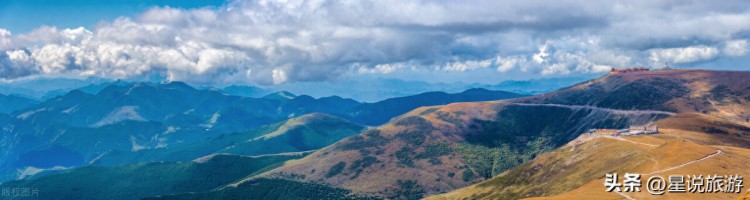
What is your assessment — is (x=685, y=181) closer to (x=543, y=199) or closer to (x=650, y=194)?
(x=650, y=194)

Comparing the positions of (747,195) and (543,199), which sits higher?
(747,195)

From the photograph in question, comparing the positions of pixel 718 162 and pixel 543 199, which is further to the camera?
pixel 718 162

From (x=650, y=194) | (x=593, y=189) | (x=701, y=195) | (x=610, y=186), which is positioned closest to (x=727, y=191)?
(x=701, y=195)

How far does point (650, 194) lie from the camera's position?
515ft

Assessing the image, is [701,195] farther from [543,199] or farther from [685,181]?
[543,199]

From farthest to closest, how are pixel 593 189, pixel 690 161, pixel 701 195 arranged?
pixel 690 161
pixel 593 189
pixel 701 195

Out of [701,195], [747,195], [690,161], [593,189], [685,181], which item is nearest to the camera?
[747,195]

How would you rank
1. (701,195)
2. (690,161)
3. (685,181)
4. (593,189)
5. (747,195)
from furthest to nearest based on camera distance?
1. (690,161)
2. (593,189)
3. (685,181)
4. (701,195)
5. (747,195)

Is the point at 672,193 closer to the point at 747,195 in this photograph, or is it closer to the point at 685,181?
the point at 685,181

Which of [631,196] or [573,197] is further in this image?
[573,197]

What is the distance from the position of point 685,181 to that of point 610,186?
20158mm

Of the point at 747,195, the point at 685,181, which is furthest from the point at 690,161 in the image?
the point at 747,195

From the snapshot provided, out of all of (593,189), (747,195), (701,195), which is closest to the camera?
(747,195)

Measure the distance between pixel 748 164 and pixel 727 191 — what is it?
5899cm
